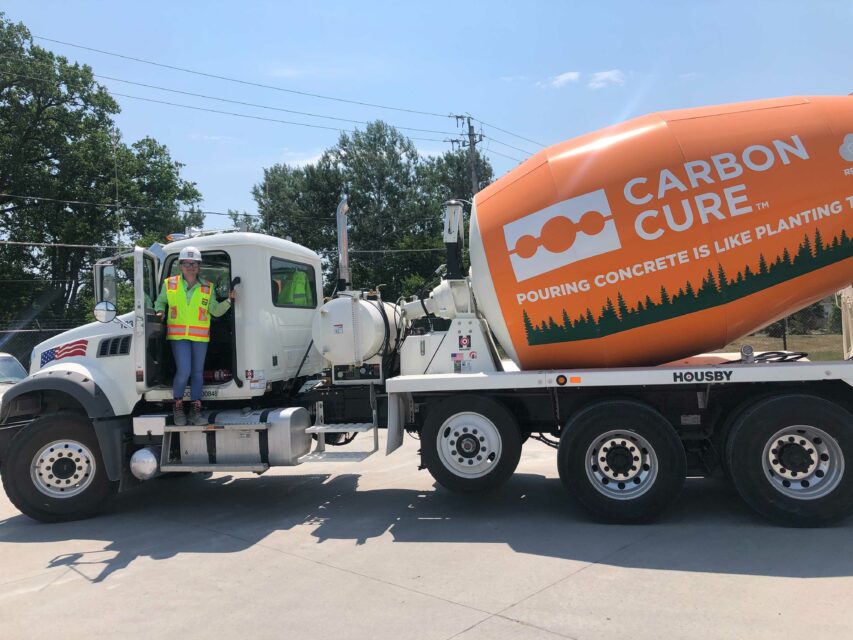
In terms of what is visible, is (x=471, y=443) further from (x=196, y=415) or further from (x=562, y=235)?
(x=196, y=415)

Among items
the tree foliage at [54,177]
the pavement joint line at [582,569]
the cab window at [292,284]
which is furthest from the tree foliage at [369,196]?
the pavement joint line at [582,569]

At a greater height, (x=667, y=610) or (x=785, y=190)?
(x=785, y=190)

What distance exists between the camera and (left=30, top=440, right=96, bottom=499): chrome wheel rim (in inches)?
258

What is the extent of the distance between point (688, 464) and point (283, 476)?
5.23 m

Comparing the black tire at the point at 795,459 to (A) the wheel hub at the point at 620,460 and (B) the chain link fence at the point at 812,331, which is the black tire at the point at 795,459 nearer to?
(A) the wheel hub at the point at 620,460

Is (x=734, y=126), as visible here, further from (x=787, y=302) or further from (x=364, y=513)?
(x=364, y=513)

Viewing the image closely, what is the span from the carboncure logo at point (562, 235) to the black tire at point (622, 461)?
142 cm

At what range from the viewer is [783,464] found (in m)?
5.49

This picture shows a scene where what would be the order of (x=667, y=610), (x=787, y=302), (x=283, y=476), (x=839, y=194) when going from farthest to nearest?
(x=283, y=476)
(x=787, y=302)
(x=839, y=194)
(x=667, y=610)

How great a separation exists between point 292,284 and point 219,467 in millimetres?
2274

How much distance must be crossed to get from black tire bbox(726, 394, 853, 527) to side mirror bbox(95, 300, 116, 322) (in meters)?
6.10

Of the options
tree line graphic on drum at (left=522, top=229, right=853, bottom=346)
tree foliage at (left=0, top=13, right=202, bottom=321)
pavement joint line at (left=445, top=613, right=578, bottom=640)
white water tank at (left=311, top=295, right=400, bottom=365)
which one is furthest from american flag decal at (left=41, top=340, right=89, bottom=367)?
tree foliage at (left=0, top=13, right=202, bottom=321)

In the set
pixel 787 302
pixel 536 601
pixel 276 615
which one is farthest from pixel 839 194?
pixel 276 615

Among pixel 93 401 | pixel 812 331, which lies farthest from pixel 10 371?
pixel 812 331
